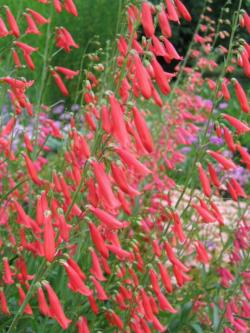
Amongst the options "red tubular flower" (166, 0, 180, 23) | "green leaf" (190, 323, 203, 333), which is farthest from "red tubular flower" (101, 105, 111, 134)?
"green leaf" (190, 323, 203, 333)

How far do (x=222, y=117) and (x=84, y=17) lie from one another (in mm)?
6765

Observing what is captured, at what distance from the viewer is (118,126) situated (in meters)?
1.92

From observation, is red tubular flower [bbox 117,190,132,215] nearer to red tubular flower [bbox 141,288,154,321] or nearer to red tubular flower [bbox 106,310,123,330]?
red tubular flower [bbox 141,288,154,321]

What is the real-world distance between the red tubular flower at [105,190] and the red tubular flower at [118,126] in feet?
0.48

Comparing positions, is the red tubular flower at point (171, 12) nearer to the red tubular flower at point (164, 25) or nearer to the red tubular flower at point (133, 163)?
the red tubular flower at point (164, 25)

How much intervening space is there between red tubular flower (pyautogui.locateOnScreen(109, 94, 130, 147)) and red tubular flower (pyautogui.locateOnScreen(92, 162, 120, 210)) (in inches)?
5.8

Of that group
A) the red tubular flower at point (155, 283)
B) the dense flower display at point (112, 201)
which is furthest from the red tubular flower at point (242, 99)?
the red tubular flower at point (155, 283)

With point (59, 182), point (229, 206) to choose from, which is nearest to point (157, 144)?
point (229, 206)

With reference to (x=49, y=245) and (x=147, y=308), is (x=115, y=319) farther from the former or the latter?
(x=49, y=245)

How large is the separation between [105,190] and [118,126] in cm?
21

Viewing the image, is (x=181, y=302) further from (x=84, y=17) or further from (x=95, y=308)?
(x=84, y=17)

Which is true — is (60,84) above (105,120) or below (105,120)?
below

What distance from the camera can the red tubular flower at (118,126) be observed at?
190cm

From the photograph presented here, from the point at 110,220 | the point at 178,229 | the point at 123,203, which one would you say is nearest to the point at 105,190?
the point at 110,220
